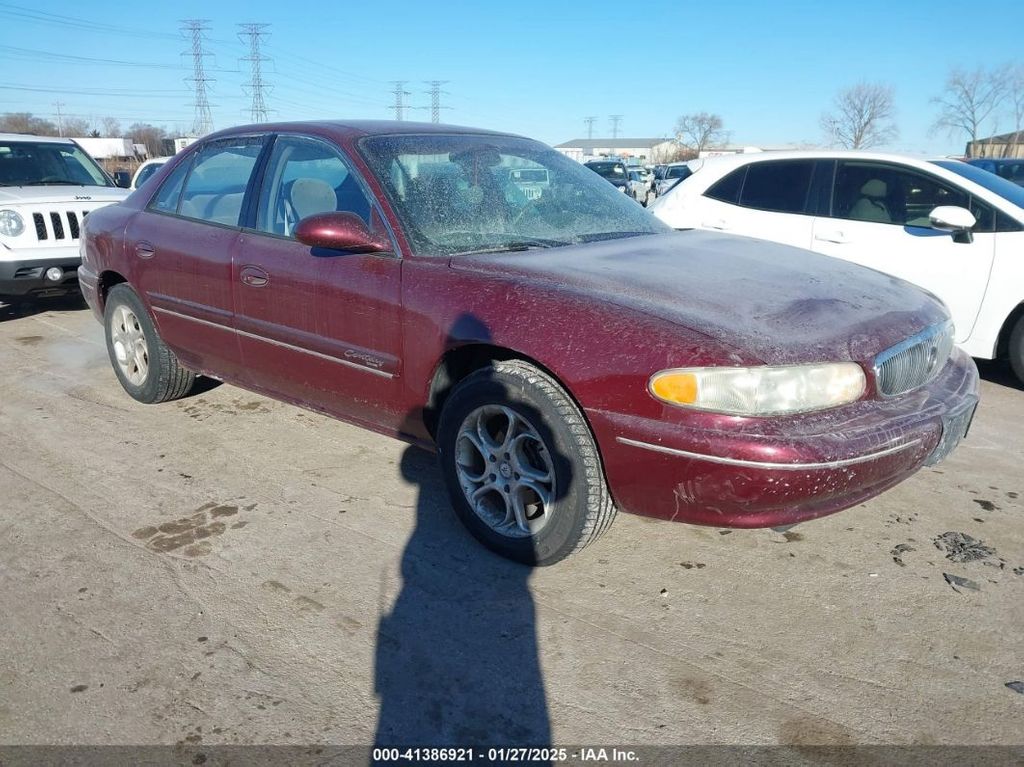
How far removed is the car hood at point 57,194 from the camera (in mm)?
6992

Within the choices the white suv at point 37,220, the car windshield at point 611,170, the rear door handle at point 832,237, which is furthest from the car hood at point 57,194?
the car windshield at point 611,170

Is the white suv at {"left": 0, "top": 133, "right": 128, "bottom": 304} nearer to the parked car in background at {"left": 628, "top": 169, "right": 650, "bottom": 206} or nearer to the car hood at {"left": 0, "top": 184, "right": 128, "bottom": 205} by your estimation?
the car hood at {"left": 0, "top": 184, "right": 128, "bottom": 205}

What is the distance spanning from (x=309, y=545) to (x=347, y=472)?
738 millimetres

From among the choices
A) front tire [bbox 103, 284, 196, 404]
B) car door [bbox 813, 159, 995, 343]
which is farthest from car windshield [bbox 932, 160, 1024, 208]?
front tire [bbox 103, 284, 196, 404]

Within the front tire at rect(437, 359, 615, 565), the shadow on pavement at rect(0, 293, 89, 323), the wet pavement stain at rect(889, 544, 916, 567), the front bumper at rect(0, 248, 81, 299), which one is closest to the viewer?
the front tire at rect(437, 359, 615, 565)

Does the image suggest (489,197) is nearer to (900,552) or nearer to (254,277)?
(254,277)

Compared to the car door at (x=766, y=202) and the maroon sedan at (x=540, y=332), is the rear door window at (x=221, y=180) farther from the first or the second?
the car door at (x=766, y=202)

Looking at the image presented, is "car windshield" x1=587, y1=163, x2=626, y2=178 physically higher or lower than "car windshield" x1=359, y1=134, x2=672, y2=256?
higher

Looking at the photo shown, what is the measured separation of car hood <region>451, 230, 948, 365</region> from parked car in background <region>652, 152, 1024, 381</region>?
2.01m

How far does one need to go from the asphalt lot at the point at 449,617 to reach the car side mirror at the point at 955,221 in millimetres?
1809

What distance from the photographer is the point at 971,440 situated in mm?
4242

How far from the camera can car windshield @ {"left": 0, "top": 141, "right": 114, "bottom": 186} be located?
782cm

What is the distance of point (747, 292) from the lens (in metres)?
2.88

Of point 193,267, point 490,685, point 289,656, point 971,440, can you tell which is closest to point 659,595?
point 490,685
